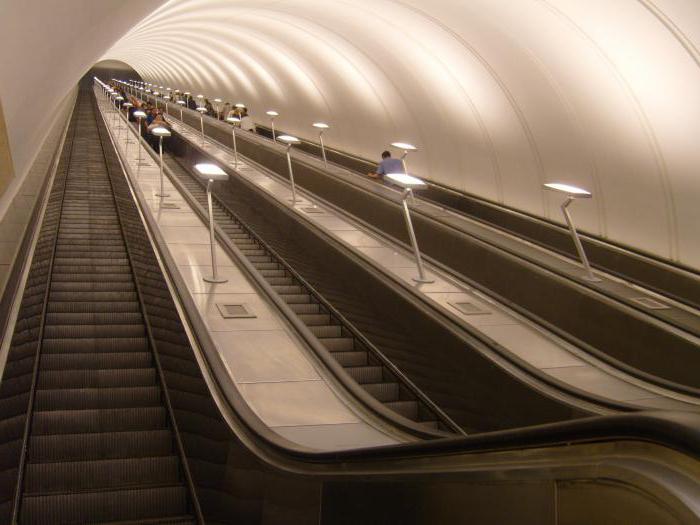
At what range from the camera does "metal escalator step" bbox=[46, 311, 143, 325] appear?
9055mm

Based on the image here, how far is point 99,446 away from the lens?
6.23 m

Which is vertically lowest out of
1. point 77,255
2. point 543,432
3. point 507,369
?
point 77,255

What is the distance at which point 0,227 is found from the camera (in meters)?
9.05

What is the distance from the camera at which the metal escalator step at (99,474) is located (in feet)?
18.8

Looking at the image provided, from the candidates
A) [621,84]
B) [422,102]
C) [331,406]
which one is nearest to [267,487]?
[331,406]

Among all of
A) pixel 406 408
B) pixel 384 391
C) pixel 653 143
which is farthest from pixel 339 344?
pixel 653 143

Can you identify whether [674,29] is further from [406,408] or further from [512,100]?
[406,408]

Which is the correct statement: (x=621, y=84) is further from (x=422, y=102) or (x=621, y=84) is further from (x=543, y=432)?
(x=543, y=432)

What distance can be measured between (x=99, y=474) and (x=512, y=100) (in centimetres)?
963

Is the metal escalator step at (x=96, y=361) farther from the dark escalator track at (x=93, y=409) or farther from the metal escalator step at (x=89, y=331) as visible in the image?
the metal escalator step at (x=89, y=331)

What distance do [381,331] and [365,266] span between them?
103 centimetres

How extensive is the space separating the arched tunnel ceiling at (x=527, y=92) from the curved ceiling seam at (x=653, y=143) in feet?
0.06

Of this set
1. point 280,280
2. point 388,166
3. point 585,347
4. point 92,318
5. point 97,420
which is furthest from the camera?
point 388,166

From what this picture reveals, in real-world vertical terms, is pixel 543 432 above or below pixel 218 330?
above
